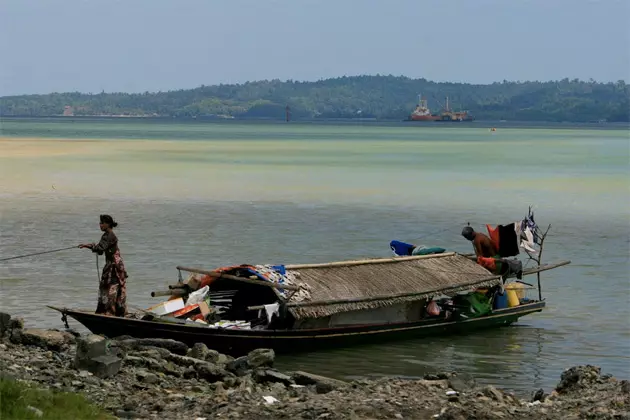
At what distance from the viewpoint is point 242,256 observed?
86.9 feet

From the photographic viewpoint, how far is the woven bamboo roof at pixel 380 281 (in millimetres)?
16156

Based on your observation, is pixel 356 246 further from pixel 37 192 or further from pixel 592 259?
pixel 37 192

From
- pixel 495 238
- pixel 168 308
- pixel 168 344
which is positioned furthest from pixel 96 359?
pixel 495 238

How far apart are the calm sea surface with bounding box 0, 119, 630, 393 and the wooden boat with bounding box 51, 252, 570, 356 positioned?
270mm

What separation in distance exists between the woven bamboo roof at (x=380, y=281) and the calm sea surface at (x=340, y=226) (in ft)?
2.46

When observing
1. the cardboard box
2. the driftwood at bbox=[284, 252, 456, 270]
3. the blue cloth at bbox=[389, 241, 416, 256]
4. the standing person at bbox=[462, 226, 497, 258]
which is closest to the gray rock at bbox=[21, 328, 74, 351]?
the cardboard box

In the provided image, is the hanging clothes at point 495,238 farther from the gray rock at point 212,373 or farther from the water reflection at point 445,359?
the gray rock at point 212,373

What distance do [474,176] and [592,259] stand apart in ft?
101

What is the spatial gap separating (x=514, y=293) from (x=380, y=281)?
3.20m

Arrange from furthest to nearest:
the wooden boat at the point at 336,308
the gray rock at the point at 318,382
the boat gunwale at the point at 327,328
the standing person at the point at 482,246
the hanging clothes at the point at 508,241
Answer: the hanging clothes at the point at 508,241 → the standing person at the point at 482,246 → the wooden boat at the point at 336,308 → the boat gunwale at the point at 327,328 → the gray rock at the point at 318,382

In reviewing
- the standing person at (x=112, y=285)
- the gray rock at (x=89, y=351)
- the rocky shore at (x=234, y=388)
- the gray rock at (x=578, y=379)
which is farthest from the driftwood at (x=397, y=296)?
the gray rock at (x=89, y=351)

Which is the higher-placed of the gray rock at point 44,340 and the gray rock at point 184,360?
the gray rock at point 44,340

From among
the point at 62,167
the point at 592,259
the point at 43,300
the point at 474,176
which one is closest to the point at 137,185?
the point at 62,167

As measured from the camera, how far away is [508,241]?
777 inches
